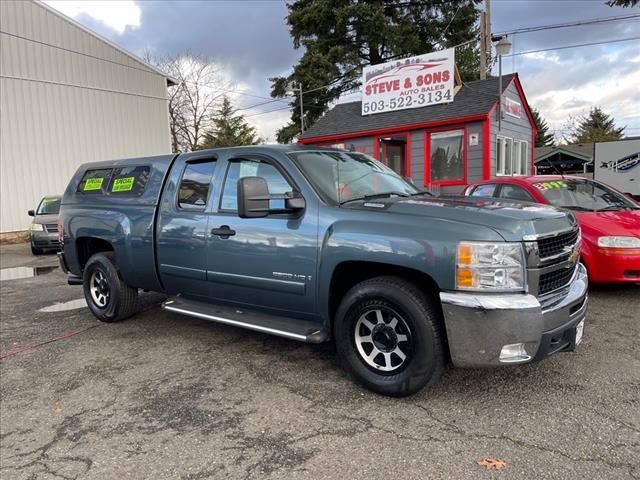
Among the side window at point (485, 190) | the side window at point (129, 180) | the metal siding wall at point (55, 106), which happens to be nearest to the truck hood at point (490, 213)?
the side window at point (129, 180)

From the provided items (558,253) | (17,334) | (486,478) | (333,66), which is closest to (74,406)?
(17,334)

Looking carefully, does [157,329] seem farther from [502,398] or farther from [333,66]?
[333,66]

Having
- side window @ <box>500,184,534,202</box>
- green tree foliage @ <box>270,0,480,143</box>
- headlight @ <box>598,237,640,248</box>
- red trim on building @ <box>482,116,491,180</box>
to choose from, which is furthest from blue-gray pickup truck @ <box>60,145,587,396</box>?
green tree foliage @ <box>270,0,480,143</box>

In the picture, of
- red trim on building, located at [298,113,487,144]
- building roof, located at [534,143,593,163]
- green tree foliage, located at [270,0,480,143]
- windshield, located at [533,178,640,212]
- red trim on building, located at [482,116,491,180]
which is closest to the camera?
windshield, located at [533,178,640,212]

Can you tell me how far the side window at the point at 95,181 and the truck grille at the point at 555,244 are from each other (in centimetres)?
472

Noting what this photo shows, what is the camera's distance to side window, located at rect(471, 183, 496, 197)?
7.16 metres

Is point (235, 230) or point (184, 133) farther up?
point (184, 133)

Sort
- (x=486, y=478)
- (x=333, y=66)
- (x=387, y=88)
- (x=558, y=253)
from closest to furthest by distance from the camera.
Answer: (x=486, y=478)
(x=558, y=253)
(x=387, y=88)
(x=333, y=66)

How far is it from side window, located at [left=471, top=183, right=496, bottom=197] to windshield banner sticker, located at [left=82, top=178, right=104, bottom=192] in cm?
505

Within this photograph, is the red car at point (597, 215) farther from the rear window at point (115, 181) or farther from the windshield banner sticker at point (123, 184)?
the windshield banner sticker at point (123, 184)

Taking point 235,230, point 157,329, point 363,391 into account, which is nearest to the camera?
point 363,391

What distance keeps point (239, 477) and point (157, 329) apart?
317cm

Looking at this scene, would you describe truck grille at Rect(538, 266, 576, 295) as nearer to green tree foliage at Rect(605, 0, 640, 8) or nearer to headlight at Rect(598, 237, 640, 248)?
headlight at Rect(598, 237, 640, 248)

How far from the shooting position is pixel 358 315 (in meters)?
3.58
